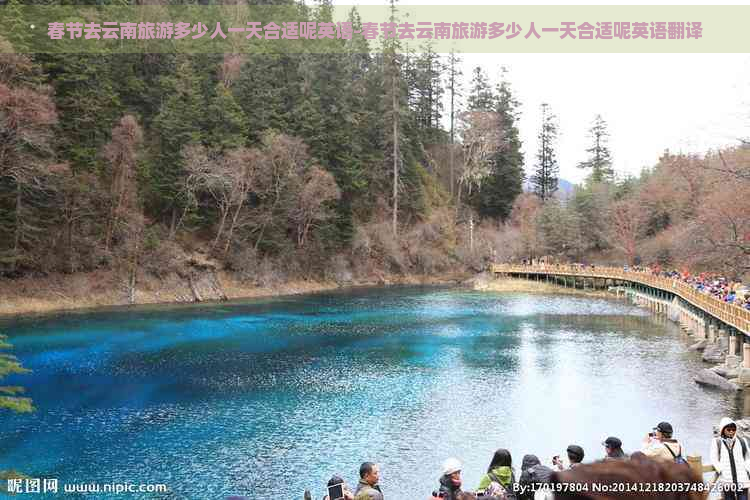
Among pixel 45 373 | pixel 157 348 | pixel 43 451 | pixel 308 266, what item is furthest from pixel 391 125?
pixel 43 451

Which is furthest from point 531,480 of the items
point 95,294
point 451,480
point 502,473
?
point 95,294

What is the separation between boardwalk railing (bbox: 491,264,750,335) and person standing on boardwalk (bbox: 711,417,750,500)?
15870mm

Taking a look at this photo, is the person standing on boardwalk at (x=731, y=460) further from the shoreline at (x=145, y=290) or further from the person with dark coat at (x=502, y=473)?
the shoreline at (x=145, y=290)

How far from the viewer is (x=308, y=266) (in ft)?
179

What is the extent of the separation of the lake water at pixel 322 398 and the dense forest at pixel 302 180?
8.51m

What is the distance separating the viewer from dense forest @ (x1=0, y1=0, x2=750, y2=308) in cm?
3791

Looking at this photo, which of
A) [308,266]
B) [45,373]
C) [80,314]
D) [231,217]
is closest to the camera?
[45,373]

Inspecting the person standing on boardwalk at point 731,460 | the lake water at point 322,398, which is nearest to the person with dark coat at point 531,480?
the person standing on boardwalk at point 731,460

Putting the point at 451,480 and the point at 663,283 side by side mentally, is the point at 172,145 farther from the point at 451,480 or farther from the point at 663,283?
the point at 451,480

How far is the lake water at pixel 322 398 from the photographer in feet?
44.8

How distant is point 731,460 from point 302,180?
→ 4566 centimetres

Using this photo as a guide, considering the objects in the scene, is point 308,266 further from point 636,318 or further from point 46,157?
point 636,318

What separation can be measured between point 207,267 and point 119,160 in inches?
387

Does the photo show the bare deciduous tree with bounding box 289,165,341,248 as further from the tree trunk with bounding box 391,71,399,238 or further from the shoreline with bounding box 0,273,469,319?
the tree trunk with bounding box 391,71,399,238
